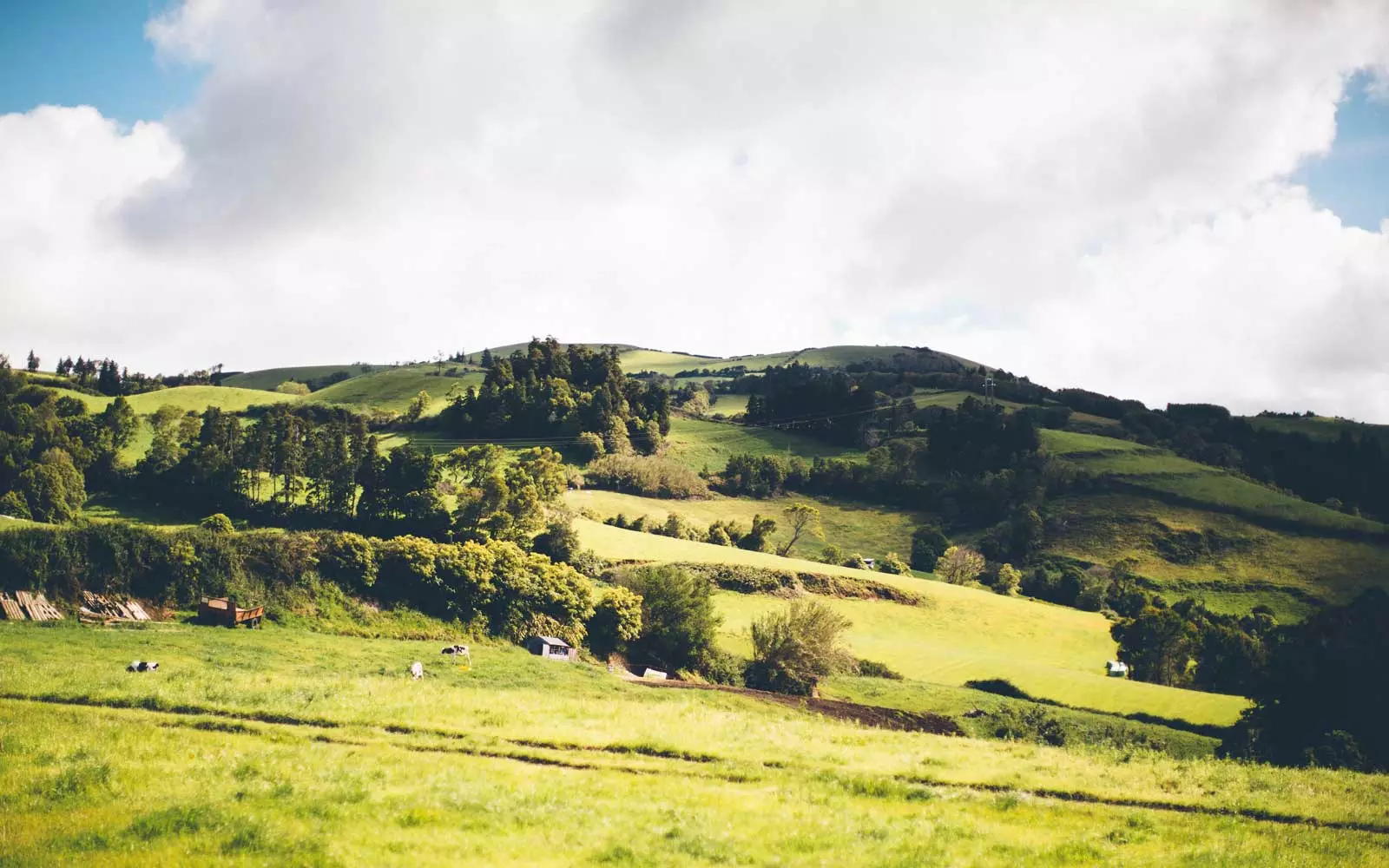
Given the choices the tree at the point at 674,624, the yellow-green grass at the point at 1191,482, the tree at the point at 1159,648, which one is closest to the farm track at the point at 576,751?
the tree at the point at 674,624

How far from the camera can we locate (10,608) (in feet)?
141

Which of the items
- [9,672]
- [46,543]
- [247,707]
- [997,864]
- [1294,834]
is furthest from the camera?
[46,543]

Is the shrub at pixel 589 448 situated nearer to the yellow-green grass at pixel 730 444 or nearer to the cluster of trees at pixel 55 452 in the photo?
the yellow-green grass at pixel 730 444

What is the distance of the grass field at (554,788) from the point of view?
14.3m

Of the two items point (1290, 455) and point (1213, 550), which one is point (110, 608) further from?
point (1290, 455)

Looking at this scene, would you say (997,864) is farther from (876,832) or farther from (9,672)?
(9,672)

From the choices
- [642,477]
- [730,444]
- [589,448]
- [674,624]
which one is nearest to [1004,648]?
[674,624]

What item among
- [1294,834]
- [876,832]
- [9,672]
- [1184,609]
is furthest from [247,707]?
[1184,609]

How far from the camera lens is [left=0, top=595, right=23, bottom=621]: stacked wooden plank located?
140ft

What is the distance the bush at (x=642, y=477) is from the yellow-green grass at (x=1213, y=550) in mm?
54840

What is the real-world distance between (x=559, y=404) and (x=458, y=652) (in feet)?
312

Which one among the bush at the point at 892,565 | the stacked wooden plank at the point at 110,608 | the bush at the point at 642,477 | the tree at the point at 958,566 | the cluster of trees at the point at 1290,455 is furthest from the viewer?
the cluster of trees at the point at 1290,455

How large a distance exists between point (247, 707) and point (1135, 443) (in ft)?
534

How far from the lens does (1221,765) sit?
25.9 metres
